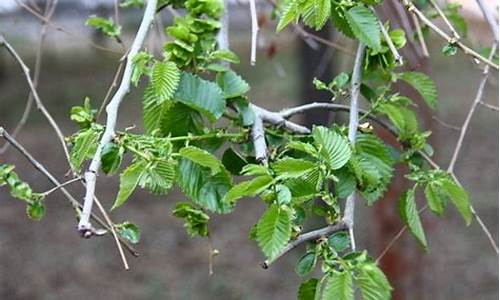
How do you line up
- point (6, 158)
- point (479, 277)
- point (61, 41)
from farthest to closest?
point (61, 41) → point (6, 158) → point (479, 277)

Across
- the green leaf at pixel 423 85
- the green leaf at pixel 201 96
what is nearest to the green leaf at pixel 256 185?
the green leaf at pixel 201 96

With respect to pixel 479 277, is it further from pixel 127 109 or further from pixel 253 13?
pixel 127 109

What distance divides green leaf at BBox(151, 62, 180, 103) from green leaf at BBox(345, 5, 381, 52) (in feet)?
0.85

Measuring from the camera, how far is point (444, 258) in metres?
5.43

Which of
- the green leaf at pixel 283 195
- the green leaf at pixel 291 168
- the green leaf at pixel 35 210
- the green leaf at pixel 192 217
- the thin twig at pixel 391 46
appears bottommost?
the green leaf at pixel 35 210

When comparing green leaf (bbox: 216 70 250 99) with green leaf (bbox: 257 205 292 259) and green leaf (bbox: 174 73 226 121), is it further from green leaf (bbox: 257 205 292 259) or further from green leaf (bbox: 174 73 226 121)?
green leaf (bbox: 257 205 292 259)

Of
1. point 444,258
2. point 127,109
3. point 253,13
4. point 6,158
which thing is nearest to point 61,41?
point 127,109

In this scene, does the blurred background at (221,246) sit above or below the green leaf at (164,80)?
below

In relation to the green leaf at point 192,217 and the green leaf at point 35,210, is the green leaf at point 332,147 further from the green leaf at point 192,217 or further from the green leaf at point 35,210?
the green leaf at point 35,210

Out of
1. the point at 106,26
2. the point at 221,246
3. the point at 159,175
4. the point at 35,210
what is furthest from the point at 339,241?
the point at 221,246

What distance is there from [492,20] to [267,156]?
0.58 metres

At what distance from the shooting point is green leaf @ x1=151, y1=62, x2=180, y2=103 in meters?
1.13

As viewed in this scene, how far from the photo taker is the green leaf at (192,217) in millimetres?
1295

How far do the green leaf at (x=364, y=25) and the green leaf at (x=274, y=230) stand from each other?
0.34 meters
